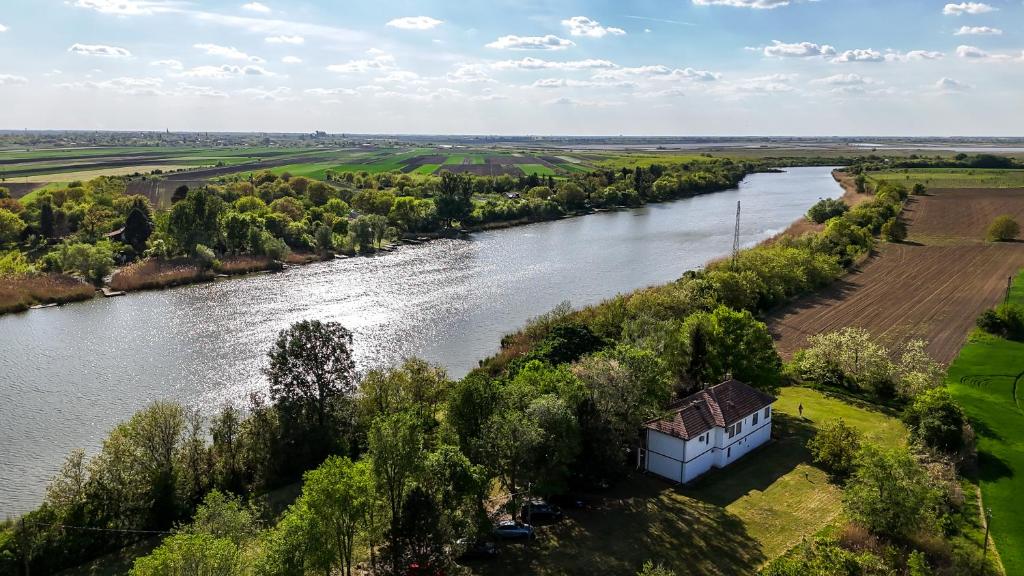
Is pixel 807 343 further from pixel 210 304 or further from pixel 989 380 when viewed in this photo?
A: pixel 210 304

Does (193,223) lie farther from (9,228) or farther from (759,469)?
(759,469)

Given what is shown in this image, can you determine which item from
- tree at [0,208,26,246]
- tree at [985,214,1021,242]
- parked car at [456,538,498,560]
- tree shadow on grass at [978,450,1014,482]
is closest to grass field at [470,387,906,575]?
parked car at [456,538,498,560]

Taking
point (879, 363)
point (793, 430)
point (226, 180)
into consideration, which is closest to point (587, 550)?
point (793, 430)

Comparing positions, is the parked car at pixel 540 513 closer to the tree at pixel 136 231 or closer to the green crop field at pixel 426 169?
the tree at pixel 136 231

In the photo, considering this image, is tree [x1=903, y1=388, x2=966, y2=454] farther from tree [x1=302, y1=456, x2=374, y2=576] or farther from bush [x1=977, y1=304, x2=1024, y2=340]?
tree [x1=302, y1=456, x2=374, y2=576]

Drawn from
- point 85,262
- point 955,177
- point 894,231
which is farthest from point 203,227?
point 955,177

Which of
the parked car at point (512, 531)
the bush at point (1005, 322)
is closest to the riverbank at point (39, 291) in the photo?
the parked car at point (512, 531)
